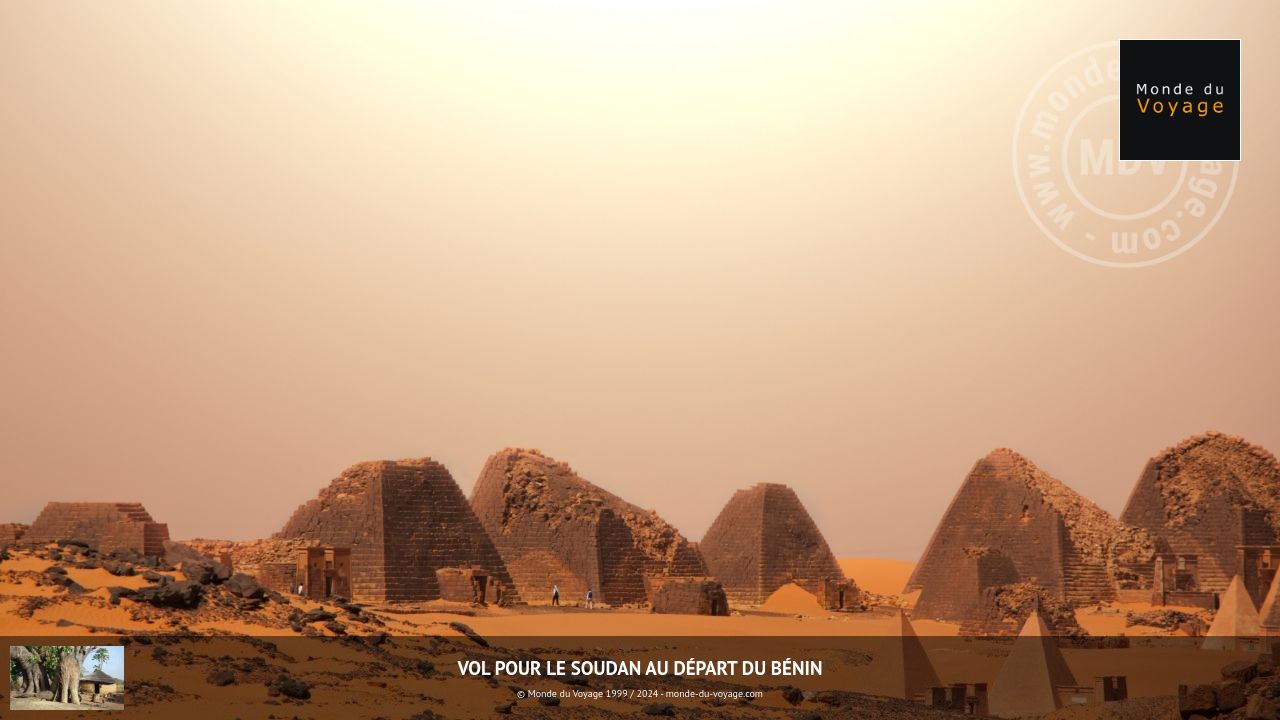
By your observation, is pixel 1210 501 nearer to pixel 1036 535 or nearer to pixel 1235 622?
pixel 1036 535

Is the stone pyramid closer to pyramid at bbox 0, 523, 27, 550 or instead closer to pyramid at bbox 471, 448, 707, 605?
pyramid at bbox 471, 448, 707, 605

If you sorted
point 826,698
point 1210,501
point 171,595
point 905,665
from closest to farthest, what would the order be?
point 171,595, point 826,698, point 905,665, point 1210,501

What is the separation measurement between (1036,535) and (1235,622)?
1448 centimetres

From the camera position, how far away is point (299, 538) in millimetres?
36000

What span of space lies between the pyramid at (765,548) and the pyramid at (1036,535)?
343 cm

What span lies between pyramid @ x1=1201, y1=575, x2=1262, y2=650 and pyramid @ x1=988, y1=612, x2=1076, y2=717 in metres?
12.0

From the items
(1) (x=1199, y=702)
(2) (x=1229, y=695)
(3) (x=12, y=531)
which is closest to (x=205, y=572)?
(1) (x=1199, y=702)

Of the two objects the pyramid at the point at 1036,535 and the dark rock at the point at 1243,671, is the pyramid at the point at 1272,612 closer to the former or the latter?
the pyramid at the point at 1036,535

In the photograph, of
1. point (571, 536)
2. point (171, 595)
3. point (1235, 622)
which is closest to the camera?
point (171, 595)

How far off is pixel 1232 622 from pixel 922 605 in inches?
437

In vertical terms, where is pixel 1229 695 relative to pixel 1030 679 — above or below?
above

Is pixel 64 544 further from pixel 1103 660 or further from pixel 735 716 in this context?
pixel 1103 660

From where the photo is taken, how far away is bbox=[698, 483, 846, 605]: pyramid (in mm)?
48625

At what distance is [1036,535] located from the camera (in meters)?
47.0
